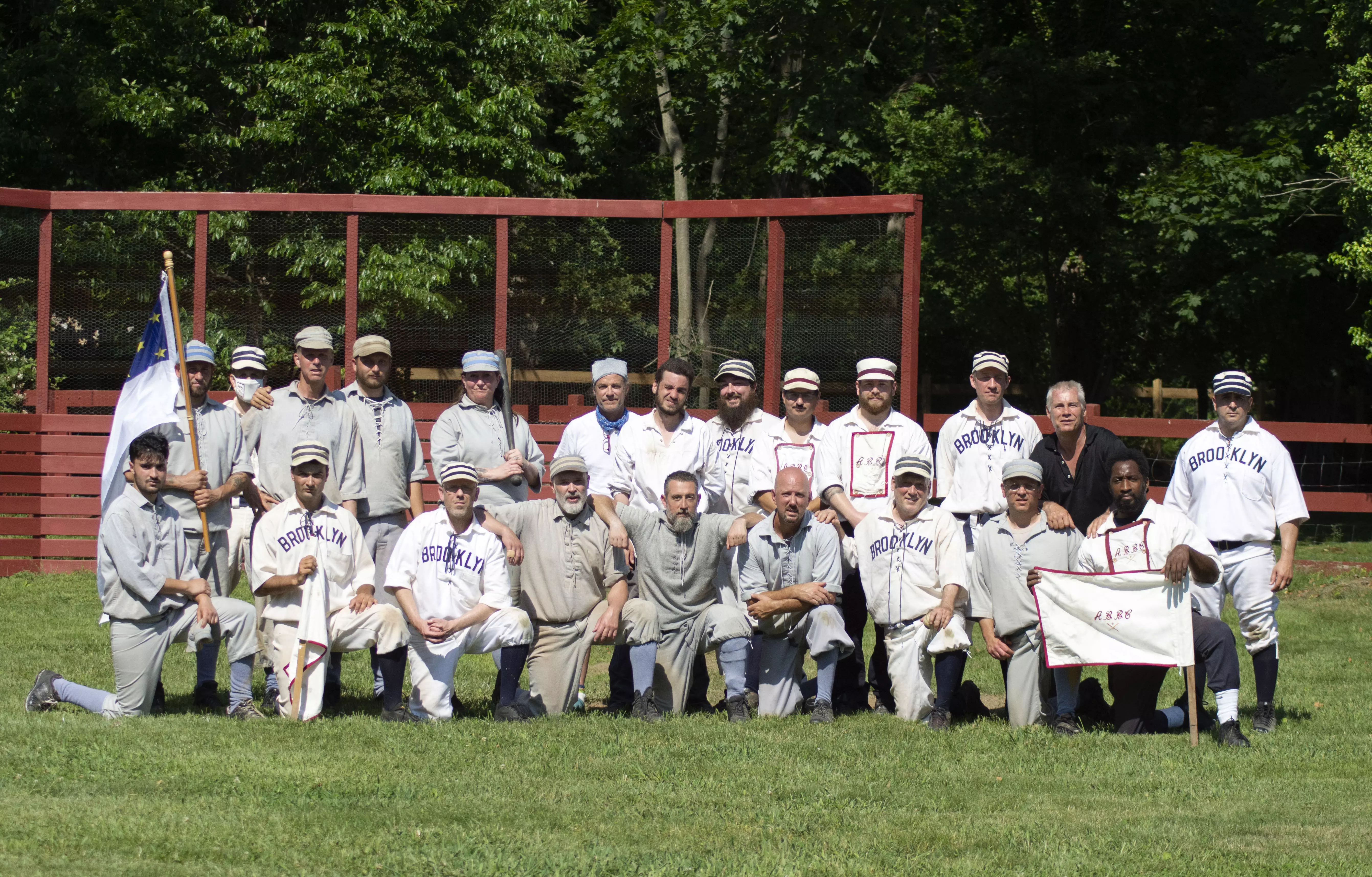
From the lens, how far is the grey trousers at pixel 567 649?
8.27 m

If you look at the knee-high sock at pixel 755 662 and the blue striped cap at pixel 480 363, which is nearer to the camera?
the knee-high sock at pixel 755 662

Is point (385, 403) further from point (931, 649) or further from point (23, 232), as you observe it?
point (23, 232)

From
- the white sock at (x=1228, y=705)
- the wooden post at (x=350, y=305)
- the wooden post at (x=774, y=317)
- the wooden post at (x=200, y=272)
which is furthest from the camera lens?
the wooden post at (x=200, y=272)

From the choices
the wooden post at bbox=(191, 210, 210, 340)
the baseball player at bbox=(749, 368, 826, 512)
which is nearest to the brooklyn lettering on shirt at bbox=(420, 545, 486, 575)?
the baseball player at bbox=(749, 368, 826, 512)

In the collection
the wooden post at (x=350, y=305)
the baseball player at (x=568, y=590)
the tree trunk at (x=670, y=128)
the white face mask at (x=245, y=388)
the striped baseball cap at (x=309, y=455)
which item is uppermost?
the tree trunk at (x=670, y=128)

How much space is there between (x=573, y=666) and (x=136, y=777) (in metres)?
2.59

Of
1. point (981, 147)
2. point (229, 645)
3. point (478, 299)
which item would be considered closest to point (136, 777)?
point (229, 645)

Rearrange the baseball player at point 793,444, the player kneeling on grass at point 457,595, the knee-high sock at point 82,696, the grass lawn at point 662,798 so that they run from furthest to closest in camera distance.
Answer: the baseball player at point 793,444, the player kneeling on grass at point 457,595, the knee-high sock at point 82,696, the grass lawn at point 662,798

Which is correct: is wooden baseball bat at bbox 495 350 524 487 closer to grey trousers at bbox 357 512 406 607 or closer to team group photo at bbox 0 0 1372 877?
team group photo at bbox 0 0 1372 877

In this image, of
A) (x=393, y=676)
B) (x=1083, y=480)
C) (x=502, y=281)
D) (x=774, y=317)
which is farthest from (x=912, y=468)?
(x=502, y=281)

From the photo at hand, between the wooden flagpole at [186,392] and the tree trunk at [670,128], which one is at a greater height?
the tree trunk at [670,128]

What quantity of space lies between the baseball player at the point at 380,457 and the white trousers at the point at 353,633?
58 centimetres

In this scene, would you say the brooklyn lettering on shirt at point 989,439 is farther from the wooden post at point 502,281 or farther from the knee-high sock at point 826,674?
the wooden post at point 502,281

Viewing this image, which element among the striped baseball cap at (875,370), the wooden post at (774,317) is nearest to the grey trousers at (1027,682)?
the striped baseball cap at (875,370)
